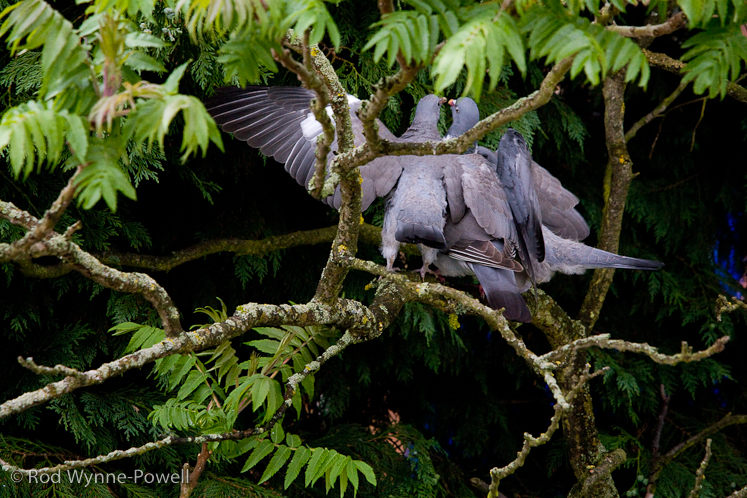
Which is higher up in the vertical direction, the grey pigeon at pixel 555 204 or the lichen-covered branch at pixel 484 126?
the lichen-covered branch at pixel 484 126

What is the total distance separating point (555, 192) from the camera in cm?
277

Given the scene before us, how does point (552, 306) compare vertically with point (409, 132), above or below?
below

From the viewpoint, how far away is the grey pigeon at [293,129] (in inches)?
99.2

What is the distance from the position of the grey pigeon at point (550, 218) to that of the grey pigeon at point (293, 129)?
282 mm

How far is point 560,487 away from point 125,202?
8.55ft

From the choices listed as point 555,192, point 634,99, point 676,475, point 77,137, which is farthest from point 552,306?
point 77,137

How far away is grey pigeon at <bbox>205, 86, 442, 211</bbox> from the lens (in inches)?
99.2

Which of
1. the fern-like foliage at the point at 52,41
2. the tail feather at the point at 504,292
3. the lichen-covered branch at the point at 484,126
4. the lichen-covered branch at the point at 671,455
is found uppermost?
the fern-like foliage at the point at 52,41

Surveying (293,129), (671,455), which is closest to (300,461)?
(293,129)

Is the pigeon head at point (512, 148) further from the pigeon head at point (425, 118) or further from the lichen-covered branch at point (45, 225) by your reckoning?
the lichen-covered branch at point (45, 225)

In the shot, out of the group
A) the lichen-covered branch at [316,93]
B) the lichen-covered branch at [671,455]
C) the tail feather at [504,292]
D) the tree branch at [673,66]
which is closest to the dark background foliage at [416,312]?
the lichen-covered branch at [671,455]

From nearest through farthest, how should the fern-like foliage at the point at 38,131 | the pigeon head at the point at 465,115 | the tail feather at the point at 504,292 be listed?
the fern-like foliage at the point at 38,131
the tail feather at the point at 504,292
the pigeon head at the point at 465,115

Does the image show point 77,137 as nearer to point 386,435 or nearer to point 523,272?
point 523,272

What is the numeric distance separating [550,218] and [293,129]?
1215 mm
